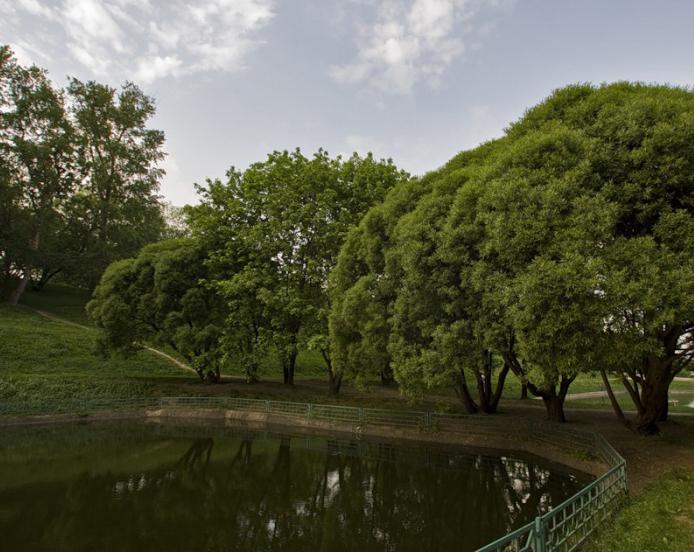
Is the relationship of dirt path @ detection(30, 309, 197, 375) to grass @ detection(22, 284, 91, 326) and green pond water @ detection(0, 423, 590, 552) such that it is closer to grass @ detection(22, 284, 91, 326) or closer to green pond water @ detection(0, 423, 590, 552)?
grass @ detection(22, 284, 91, 326)

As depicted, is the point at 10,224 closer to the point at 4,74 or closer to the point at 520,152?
the point at 4,74

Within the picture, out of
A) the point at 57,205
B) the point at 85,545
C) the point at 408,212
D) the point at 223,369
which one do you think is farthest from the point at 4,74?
the point at 85,545

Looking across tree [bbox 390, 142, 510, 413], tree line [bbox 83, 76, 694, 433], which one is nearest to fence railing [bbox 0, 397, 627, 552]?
tree line [bbox 83, 76, 694, 433]

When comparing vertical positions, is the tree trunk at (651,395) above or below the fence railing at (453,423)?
above

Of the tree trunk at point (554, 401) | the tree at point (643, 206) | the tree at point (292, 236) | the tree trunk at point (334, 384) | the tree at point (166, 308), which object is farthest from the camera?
the tree trunk at point (334, 384)

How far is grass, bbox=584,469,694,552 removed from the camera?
21.6 feet

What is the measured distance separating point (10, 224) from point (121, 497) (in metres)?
36.9

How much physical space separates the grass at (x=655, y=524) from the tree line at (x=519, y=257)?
10.1ft

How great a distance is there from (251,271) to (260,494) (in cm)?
1406

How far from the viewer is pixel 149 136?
1724 inches

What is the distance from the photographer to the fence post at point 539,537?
584 cm

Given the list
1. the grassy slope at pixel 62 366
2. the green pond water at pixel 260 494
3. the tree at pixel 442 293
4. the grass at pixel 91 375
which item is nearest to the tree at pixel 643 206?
the tree at pixel 442 293

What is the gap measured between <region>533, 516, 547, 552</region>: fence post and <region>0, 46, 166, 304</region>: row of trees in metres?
44.2

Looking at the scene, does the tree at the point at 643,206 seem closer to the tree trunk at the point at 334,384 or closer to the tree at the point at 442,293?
the tree at the point at 442,293
